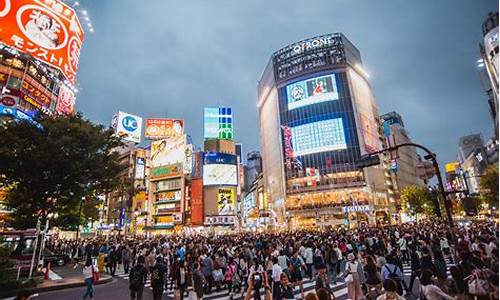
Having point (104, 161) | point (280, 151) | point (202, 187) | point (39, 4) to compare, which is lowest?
point (104, 161)

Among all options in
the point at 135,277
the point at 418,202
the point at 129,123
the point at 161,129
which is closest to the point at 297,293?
the point at 135,277

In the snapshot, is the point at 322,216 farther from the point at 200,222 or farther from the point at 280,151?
the point at 200,222

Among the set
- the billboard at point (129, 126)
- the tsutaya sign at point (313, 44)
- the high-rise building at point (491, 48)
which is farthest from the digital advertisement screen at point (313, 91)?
the billboard at point (129, 126)

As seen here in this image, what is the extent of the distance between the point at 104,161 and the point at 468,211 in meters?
25.2

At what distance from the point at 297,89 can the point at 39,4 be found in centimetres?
5565

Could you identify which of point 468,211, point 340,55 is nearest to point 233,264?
point 468,211

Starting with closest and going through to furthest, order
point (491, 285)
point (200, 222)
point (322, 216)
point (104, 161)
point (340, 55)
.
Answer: point (491, 285), point (104, 161), point (322, 216), point (200, 222), point (340, 55)

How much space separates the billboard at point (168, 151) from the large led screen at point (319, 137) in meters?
28.1

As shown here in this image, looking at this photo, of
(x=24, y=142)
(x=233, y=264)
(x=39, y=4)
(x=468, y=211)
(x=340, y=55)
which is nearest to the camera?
(x=233, y=264)

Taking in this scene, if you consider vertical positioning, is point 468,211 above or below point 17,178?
below

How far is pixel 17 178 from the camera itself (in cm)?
1723

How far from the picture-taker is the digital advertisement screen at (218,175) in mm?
64250

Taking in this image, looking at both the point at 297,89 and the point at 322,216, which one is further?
the point at 297,89

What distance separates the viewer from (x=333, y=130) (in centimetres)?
6688
